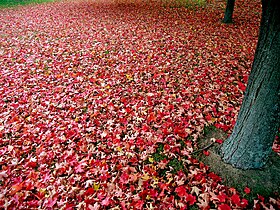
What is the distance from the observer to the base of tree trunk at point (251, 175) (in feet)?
9.45

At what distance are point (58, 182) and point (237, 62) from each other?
6030 millimetres

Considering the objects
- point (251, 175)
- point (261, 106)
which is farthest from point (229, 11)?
point (251, 175)

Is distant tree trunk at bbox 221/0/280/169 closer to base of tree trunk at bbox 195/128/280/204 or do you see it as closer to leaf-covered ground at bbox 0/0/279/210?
base of tree trunk at bbox 195/128/280/204

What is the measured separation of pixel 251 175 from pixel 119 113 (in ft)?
9.24

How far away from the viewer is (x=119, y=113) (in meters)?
4.54

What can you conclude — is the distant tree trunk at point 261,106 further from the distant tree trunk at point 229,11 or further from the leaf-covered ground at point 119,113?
the distant tree trunk at point 229,11

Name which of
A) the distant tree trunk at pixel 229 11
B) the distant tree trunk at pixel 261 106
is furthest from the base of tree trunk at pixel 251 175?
the distant tree trunk at pixel 229 11

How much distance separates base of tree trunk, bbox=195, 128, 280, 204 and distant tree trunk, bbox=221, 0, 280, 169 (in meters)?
0.10

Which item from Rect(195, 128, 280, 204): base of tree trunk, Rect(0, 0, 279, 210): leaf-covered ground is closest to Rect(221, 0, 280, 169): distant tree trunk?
Rect(195, 128, 280, 204): base of tree trunk

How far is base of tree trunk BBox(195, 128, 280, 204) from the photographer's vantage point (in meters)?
2.88

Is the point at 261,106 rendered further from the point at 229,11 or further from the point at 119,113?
the point at 229,11

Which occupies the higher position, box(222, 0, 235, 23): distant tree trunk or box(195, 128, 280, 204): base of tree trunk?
box(222, 0, 235, 23): distant tree trunk

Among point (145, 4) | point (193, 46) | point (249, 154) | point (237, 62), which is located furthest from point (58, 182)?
point (145, 4)

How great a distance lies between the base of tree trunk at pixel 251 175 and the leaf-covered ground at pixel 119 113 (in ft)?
0.43
